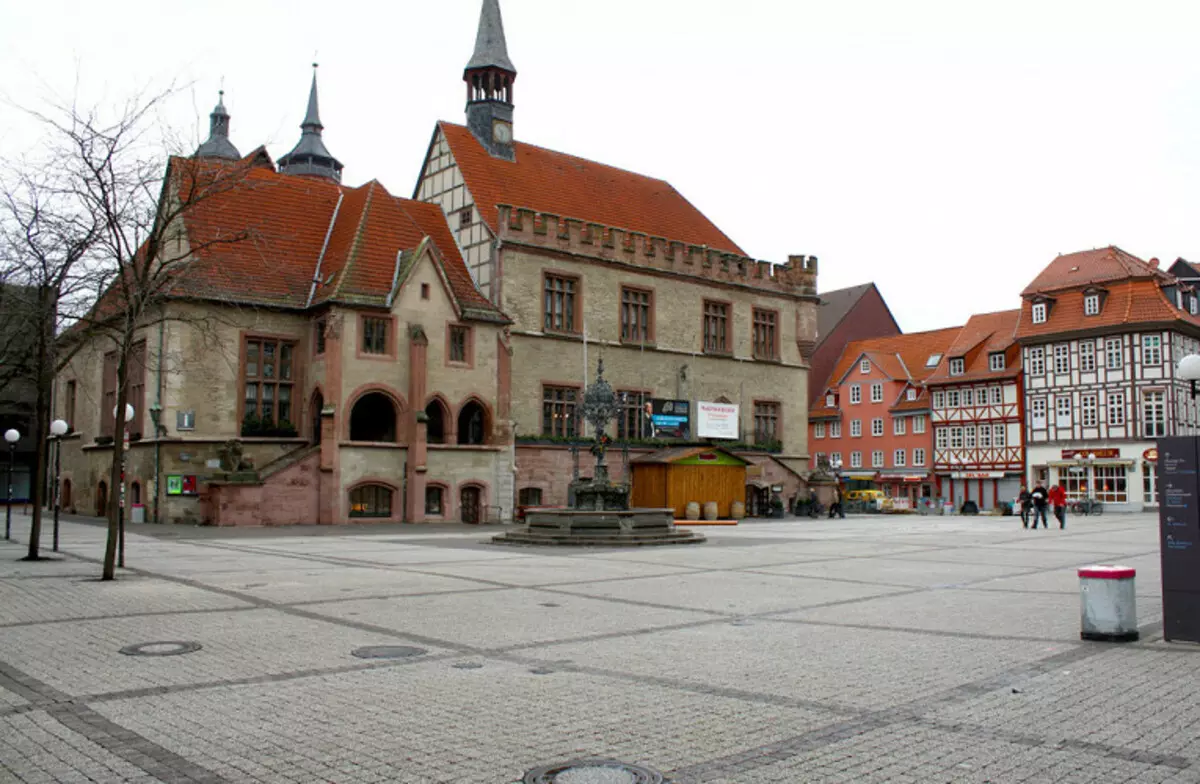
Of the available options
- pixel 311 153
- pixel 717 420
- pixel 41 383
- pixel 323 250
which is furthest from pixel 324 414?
pixel 311 153

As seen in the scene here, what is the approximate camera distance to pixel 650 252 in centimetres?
4656

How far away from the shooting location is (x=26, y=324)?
20.2 meters

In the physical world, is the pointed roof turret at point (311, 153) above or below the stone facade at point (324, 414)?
above

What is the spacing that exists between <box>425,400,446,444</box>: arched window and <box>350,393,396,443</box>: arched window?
1.50 meters

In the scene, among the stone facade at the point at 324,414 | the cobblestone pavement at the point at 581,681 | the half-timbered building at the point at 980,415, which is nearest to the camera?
the cobblestone pavement at the point at 581,681

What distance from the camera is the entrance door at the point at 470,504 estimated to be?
1512 inches

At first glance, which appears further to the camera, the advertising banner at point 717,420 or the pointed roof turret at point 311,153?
the pointed roof turret at point 311,153

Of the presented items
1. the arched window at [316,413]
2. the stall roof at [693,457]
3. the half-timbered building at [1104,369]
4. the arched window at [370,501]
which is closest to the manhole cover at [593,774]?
the arched window at [370,501]

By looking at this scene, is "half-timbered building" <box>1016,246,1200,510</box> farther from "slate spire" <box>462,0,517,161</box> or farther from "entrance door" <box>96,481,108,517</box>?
"entrance door" <box>96,481,108,517</box>

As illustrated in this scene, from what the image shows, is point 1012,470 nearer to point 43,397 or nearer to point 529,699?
point 43,397

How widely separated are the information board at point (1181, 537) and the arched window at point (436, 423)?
30.3 metres

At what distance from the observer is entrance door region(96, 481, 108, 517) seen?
39625 millimetres

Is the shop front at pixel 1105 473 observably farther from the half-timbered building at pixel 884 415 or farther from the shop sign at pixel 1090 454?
the half-timbered building at pixel 884 415

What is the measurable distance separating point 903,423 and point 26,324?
61367 millimetres
